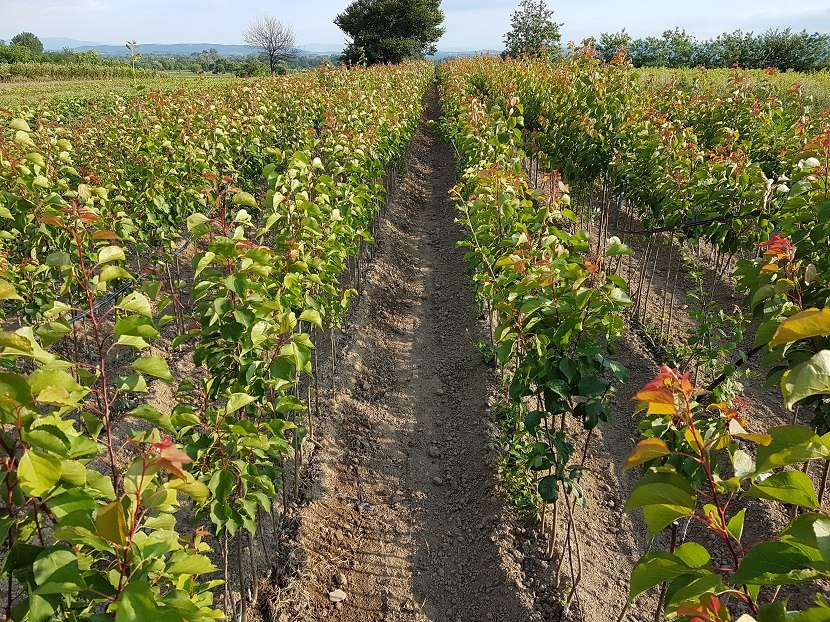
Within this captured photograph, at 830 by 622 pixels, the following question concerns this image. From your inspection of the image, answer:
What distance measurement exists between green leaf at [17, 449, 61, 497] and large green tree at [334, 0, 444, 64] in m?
48.3

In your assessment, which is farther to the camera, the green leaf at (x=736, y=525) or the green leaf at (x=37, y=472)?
the green leaf at (x=736, y=525)

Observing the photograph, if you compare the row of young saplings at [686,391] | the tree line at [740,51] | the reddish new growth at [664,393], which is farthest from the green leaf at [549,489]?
the tree line at [740,51]

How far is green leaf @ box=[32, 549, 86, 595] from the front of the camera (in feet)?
4.48

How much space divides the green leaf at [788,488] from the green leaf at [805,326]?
0.29m

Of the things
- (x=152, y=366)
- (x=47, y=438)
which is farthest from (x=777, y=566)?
(x=152, y=366)

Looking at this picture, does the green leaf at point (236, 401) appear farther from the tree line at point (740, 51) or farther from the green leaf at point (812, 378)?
the tree line at point (740, 51)

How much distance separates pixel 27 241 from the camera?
5074mm

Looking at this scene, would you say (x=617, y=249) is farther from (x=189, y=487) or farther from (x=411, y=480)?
(x=411, y=480)

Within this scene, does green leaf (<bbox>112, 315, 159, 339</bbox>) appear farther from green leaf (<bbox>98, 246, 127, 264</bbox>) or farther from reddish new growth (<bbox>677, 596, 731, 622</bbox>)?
reddish new growth (<bbox>677, 596, 731, 622</bbox>)

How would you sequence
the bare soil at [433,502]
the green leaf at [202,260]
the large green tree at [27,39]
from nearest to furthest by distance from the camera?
1. the green leaf at [202,260]
2. the bare soil at [433,502]
3. the large green tree at [27,39]

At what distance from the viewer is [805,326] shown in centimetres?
118

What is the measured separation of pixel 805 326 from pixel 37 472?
1.75m

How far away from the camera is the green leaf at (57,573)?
53.8 inches

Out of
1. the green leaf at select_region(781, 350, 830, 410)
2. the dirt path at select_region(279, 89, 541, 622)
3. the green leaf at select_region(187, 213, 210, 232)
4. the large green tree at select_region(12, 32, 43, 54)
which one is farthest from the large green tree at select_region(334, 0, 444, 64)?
the large green tree at select_region(12, 32, 43, 54)
